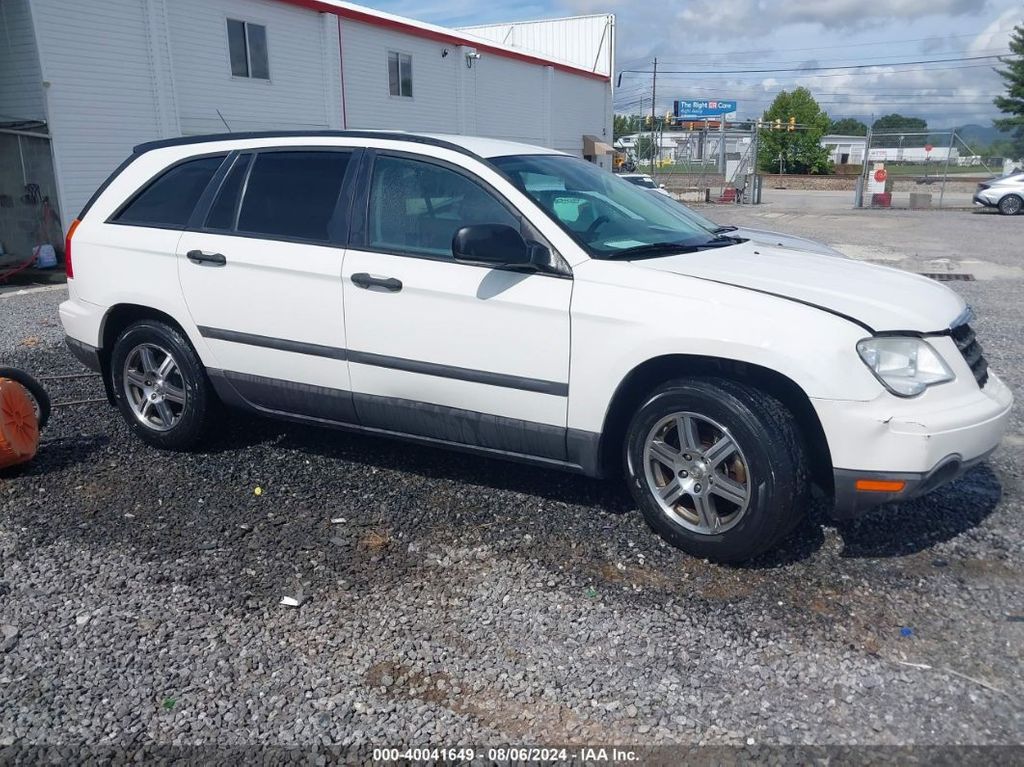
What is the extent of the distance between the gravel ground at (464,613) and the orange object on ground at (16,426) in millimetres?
144

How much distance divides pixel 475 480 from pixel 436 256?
1304mm

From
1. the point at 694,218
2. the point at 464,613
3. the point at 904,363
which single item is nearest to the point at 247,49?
the point at 694,218

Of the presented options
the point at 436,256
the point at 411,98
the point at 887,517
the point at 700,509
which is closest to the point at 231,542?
the point at 436,256

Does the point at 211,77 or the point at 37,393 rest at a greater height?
the point at 211,77

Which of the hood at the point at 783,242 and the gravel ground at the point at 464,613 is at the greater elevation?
the hood at the point at 783,242

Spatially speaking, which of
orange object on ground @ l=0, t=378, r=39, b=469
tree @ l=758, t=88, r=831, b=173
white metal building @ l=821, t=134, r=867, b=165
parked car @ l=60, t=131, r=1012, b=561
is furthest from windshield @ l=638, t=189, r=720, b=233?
white metal building @ l=821, t=134, r=867, b=165

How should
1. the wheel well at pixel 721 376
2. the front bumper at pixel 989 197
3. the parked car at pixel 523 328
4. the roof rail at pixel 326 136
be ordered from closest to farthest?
the parked car at pixel 523 328 → the wheel well at pixel 721 376 → the roof rail at pixel 326 136 → the front bumper at pixel 989 197

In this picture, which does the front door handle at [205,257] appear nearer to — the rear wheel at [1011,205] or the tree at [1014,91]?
the rear wheel at [1011,205]

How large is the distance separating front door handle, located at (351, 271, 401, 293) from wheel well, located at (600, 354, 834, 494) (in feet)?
3.97

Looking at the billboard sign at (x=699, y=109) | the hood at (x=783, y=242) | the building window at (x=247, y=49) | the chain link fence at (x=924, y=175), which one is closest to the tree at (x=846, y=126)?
the billboard sign at (x=699, y=109)

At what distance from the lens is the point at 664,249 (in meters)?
4.32

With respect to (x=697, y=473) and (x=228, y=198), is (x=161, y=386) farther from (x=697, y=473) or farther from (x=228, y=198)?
(x=697, y=473)

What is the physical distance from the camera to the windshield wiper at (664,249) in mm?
4133

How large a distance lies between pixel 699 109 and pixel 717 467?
71.4m
